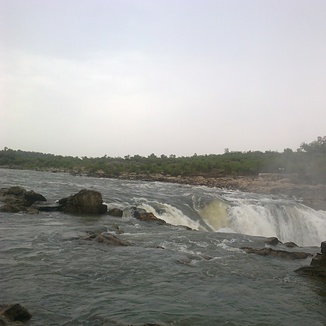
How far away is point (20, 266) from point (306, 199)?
31889mm

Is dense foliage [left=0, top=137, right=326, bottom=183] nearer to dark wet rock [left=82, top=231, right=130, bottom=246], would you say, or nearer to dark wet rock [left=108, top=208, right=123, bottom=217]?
dark wet rock [left=108, top=208, right=123, bottom=217]

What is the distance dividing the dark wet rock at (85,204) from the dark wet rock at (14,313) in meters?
13.1

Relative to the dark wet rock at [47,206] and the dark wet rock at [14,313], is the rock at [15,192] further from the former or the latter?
the dark wet rock at [14,313]

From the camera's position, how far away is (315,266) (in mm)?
10953

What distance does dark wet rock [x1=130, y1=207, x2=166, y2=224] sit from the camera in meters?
19.0

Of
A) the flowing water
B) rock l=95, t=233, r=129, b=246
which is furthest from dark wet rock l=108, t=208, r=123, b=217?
rock l=95, t=233, r=129, b=246

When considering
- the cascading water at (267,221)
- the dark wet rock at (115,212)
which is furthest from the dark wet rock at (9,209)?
the cascading water at (267,221)

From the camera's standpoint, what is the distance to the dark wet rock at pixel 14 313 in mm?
6031

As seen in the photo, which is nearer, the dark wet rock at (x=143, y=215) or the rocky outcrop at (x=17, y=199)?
the rocky outcrop at (x=17, y=199)

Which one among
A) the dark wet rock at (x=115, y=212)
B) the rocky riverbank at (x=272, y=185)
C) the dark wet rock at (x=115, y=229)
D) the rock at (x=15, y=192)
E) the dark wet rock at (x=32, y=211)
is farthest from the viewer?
the rocky riverbank at (x=272, y=185)

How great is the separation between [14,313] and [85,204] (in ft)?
43.9

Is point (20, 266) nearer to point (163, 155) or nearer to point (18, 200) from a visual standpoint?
point (18, 200)

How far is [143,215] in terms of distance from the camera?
63.9 feet

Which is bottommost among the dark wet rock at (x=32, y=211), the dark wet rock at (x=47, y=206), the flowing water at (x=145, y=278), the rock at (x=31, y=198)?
the flowing water at (x=145, y=278)
